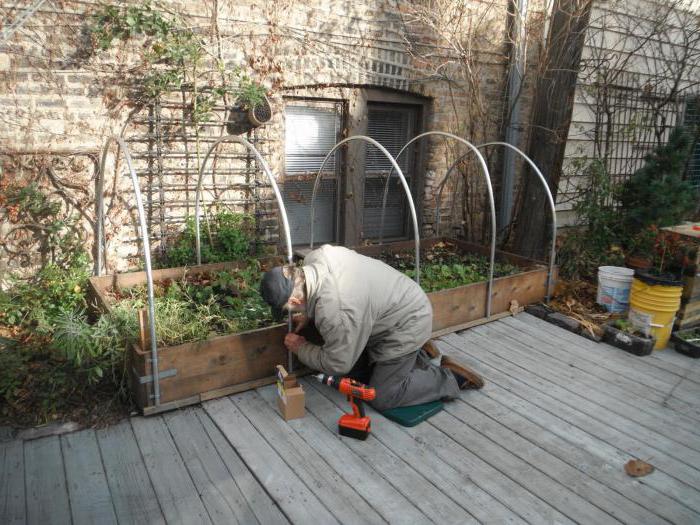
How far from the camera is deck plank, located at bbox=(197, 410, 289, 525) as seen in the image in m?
2.69

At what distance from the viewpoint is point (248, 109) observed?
554cm

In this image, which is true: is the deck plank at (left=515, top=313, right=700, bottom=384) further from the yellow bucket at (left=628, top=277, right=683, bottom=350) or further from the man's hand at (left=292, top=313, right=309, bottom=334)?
the man's hand at (left=292, top=313, right=309, bottom=334)

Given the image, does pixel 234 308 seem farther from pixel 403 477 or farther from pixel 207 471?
pixel 403 477

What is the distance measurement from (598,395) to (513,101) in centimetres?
461

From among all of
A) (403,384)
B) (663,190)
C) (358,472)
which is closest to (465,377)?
(403,384)

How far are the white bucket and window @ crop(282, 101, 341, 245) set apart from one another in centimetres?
312

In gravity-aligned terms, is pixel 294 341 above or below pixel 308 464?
above

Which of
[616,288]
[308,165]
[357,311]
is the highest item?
[308,165]

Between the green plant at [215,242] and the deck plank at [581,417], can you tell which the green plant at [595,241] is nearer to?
the deck plank at [581,417]

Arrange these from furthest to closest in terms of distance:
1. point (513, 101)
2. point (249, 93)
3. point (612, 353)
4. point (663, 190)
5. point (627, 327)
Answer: point (513, 101) → point (663, 190) → point (249, 93) → point (627, 327) → point (612, 353)

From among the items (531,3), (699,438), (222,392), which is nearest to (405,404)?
(222,392)

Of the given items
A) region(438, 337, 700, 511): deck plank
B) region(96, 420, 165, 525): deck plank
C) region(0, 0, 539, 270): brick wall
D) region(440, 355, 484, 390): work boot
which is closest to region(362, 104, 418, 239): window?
region(0, 0, 539, 270): brick wall

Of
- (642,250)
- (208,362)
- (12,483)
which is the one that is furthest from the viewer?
(642,250)

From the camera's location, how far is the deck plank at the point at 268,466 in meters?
2.73
